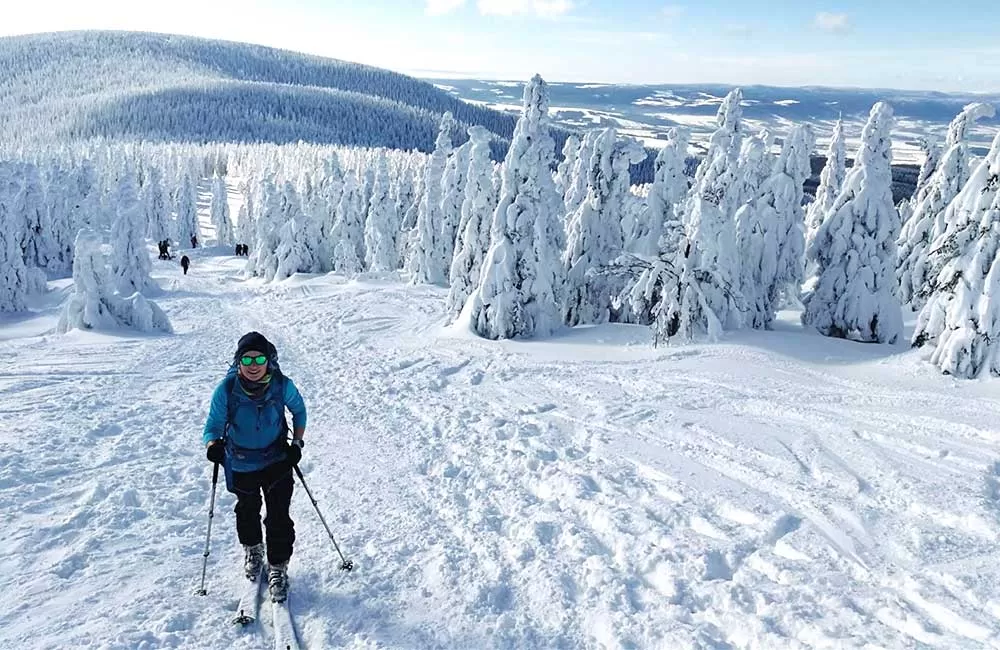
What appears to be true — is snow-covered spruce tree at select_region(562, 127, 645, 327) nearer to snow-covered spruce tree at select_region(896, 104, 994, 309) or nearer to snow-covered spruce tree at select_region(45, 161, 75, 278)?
snow-covered spruce tree at select_region(896, 104, 994, 309)

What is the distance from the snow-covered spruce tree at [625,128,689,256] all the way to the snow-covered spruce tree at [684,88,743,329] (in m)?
1.63

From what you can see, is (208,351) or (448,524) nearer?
(448,524)

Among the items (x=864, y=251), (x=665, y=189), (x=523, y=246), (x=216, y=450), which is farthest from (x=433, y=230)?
(x=216, y=450)

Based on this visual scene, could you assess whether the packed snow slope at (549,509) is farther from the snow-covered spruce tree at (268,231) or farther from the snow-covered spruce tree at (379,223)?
the snow-covered spruce tree at (379,223)

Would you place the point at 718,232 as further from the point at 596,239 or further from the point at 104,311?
the point at 104,311

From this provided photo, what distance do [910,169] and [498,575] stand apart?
Answer: 6150 inches

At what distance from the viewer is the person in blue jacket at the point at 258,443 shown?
199 inches

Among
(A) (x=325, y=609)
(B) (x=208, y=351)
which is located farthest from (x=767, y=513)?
(B) (x=208, y=351)

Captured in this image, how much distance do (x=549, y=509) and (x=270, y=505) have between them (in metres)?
3.05

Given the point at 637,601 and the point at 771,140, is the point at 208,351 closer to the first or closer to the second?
the point at 637,601

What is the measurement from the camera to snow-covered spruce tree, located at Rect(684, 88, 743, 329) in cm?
1605

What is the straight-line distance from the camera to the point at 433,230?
37.1 m

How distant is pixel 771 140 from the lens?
831 inches

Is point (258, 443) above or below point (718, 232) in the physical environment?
below
